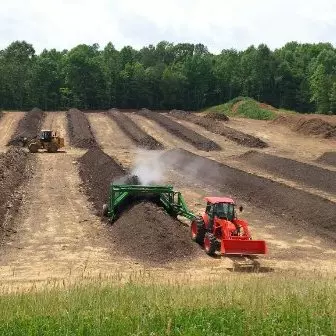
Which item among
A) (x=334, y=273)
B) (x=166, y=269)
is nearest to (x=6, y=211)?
(x=166, y=269)

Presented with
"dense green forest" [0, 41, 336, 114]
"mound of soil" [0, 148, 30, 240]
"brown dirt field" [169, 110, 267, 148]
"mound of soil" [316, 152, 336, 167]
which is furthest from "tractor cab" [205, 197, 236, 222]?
"dense green forest" [0, 41, 336, 114]

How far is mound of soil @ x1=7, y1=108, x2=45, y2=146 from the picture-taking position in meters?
48.1

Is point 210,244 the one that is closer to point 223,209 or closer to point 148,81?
point 223,209

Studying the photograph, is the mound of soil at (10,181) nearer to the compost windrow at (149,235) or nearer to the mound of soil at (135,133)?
the compost windrow at (149,235)

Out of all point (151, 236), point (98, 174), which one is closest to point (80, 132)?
point (98, 174)

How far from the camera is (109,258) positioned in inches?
682

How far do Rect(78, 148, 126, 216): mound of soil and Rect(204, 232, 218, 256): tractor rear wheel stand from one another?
687cm

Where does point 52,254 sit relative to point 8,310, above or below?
below

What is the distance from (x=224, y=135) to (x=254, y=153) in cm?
1439

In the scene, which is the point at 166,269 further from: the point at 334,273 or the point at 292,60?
the point at 292,60

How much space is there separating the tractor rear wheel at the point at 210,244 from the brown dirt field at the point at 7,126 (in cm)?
3080

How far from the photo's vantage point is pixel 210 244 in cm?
1761

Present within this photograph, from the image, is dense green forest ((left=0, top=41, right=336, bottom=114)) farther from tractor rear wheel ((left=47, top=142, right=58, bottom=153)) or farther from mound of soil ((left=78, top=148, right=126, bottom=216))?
mound of soil ((left=78, top=148, right=126, bottom=216))

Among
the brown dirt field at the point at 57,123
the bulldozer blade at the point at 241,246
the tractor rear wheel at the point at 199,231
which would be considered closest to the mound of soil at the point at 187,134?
the brown dirt field at the point at 57,123
